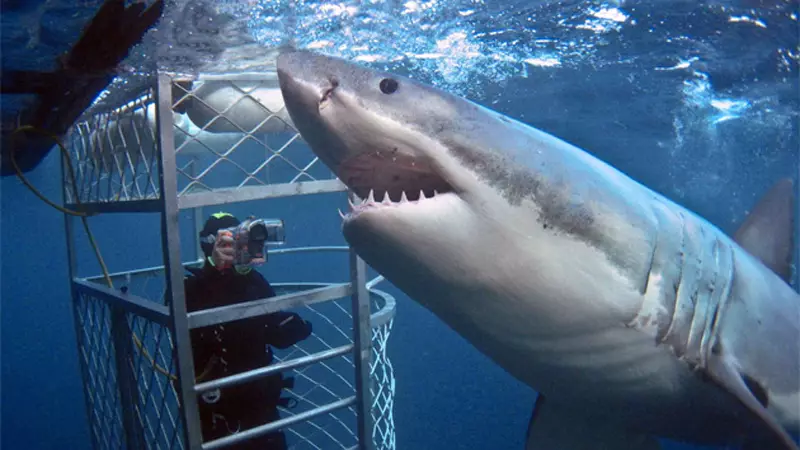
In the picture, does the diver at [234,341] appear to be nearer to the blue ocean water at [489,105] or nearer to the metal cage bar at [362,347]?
the metal cage bar at [362,347]

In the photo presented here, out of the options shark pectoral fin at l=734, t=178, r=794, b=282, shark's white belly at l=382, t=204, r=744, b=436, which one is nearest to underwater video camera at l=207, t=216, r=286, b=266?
shark's white belly at l=382, t=204, r=744, b=436

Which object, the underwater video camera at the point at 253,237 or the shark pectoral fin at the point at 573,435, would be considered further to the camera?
the underwater video camera at the point at 253,237

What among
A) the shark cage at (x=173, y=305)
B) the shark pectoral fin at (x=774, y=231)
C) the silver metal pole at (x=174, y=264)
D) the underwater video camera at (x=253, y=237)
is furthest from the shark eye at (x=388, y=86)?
the shark pectoral fin at (x=774, y=231)

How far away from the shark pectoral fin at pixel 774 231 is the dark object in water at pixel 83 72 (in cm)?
400

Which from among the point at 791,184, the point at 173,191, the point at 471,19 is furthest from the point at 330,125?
the point at 471,19

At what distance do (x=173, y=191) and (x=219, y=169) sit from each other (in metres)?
23.9

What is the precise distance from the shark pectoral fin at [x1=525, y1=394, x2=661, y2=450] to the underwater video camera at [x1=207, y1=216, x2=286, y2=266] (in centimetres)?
206

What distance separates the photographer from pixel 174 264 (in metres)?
2.79

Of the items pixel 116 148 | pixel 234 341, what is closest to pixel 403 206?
pixel 234 341

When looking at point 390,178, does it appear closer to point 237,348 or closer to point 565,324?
point 565,324

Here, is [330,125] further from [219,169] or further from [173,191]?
[219,169]

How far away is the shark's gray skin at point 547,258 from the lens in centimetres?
166

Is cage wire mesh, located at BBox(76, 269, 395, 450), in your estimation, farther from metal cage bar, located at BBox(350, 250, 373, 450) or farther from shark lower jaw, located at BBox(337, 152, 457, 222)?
shark lower jaw, located at BBox(337, 152, 457, 222)

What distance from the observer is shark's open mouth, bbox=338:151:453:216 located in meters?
1.72
